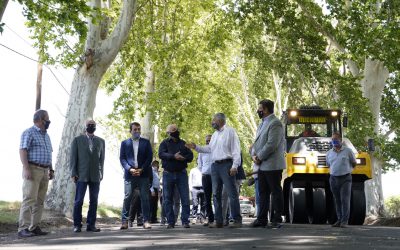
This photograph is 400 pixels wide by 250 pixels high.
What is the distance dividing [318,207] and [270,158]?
560 centimetres

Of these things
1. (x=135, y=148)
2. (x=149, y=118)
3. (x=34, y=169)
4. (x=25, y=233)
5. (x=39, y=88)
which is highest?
(x=39, y=88)

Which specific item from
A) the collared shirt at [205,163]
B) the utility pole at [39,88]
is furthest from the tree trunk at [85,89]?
the utility pole at [39,88]

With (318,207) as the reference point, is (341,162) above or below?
above

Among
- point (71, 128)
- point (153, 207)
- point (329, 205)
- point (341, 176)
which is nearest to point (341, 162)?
point (341, 176)

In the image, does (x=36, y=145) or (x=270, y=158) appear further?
(x=270, y=158)

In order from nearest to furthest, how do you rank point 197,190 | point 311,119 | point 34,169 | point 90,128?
point 34,169
point 90,128
point 197,190
point 311,119

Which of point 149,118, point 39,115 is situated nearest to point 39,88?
point 149,118

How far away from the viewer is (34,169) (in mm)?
12820

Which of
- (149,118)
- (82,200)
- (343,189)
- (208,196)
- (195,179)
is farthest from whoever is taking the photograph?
(149,118)

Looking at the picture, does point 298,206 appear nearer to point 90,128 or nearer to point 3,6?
point 90,128

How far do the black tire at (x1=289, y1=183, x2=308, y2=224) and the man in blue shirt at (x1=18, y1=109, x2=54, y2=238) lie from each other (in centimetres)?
683

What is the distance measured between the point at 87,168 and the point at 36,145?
4.94 ft

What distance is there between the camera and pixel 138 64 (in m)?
30.6

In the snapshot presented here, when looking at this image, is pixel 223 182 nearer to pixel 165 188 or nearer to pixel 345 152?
pixel 165 188
